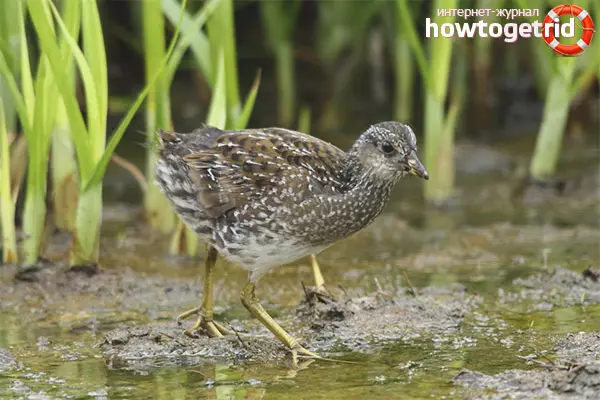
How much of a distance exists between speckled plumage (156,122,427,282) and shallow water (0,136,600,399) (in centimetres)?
55

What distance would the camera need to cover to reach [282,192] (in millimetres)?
5219

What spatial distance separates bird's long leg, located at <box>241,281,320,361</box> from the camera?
5066 mm

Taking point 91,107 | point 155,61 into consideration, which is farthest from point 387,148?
point 155,61

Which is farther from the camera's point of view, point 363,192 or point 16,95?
point 16,95

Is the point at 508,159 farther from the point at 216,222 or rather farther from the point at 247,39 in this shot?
the point at 216,222

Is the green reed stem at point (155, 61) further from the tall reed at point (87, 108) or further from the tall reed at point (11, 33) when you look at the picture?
the tall reed at point (11, 33)

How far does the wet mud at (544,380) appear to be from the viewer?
425cm

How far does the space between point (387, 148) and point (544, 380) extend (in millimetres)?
1422

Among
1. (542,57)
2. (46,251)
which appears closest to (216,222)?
(46,251)

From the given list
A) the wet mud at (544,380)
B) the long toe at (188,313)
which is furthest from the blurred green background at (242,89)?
the wet mud at (544,380)

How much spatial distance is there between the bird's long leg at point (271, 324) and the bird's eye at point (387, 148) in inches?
36.3

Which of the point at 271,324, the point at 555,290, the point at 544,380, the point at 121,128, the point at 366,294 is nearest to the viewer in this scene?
the point at 544,380

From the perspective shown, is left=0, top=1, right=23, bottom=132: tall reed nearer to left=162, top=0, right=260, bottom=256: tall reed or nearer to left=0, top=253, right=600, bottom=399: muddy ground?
left=162, top=0, right=260, bottom=256: tall reed

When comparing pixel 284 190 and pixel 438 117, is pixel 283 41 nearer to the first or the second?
pixel 438 117
